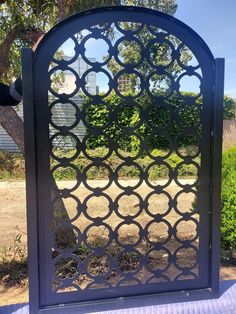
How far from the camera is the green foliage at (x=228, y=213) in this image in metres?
2.78

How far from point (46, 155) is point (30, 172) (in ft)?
0.35

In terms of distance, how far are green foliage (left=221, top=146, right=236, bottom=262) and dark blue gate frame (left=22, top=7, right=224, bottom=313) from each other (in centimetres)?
114

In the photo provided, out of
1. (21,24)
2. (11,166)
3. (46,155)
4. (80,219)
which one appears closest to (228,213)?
(46,155)

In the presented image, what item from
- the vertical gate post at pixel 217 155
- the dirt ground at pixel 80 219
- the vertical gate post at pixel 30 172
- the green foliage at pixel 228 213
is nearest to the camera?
the vertical gate post at pixel 30 172

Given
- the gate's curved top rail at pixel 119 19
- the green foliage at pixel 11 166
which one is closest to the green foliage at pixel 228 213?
the gate's curved top rail at pixel 119 19

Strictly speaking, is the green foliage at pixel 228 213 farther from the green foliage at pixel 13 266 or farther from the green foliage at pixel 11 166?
the green foliage at pixel 11 166

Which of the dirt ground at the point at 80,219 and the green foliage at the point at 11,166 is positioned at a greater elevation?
the green foliage at the point at 11,166

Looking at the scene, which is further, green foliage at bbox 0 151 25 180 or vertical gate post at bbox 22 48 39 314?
green foliage at bbox 0 151 25 180

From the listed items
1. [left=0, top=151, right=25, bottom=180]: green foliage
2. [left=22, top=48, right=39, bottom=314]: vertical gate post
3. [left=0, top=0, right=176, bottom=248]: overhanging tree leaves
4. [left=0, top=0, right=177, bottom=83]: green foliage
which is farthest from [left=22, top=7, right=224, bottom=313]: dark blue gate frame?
[left=0, top=151, right=25, bottom=180]: green foliage

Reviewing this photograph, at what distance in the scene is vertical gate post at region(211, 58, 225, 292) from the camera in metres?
1.62

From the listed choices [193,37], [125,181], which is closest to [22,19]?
[193,37]

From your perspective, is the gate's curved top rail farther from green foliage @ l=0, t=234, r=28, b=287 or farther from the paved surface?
green foliage @ l=0, t=234, r=28, b=287

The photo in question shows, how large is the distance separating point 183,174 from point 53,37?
615 centimetres

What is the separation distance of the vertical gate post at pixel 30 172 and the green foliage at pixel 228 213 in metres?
1.83
